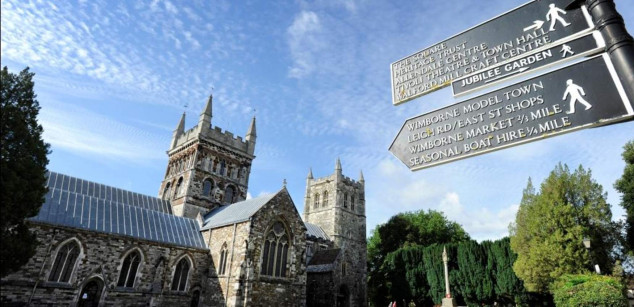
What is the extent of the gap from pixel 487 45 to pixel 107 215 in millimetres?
22006

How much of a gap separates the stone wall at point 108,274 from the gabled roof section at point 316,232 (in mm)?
17264

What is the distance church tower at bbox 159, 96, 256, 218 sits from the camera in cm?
2778

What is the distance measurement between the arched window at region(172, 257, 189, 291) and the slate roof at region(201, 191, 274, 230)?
2983mm

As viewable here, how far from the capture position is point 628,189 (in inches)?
902

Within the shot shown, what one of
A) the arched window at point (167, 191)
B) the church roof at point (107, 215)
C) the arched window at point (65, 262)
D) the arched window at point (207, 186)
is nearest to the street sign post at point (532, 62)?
the arched window at point (65, 262)

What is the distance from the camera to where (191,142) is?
29875mm

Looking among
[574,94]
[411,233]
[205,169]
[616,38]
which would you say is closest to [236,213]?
[205,169]

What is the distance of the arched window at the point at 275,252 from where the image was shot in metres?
20.4

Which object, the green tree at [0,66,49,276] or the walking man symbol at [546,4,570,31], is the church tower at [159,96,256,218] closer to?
the green tree at [0,66,49,276]

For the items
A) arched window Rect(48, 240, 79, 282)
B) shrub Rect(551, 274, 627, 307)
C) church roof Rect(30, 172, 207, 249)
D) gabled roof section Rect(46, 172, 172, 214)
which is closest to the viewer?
shrub Rect(551, 274, 627, 307)

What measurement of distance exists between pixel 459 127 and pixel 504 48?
0.96m

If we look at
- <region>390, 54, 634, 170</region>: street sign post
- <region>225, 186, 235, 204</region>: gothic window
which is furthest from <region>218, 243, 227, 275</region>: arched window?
<region>390, 54, 634, 170</region>: street sign post

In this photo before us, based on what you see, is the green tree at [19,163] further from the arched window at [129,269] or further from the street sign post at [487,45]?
the street sign post at [487,45]

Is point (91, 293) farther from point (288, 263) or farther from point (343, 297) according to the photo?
point (343, 297)
